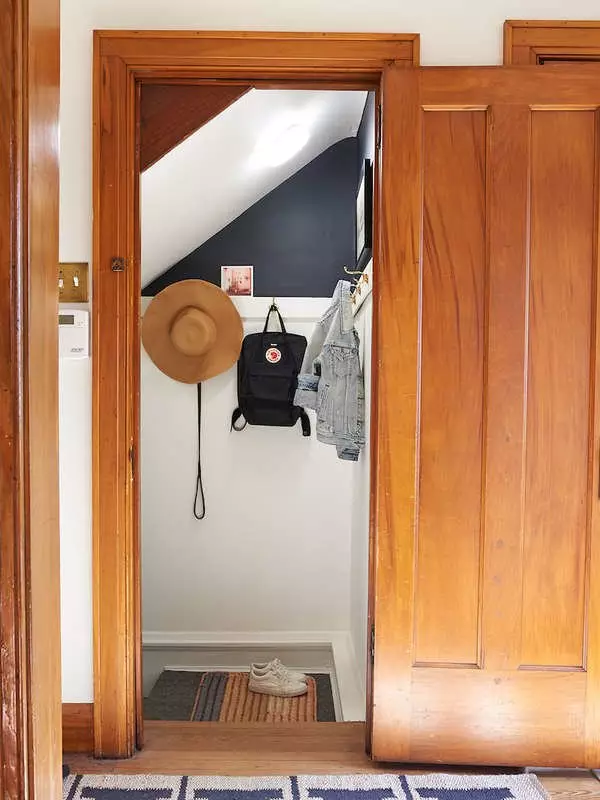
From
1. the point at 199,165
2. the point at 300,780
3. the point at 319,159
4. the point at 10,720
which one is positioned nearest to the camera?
the point at 10,720

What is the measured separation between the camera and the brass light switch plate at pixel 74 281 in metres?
1.94

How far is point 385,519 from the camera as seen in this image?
1912 mm

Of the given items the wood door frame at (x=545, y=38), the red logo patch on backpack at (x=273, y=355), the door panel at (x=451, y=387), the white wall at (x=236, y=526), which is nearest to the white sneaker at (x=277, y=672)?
the white wall at (x=236, y=526)

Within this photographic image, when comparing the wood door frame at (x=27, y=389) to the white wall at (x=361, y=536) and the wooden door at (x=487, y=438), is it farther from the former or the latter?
the white wall at (x=361, y=536)

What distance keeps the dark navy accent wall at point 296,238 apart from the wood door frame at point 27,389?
8.42 feet

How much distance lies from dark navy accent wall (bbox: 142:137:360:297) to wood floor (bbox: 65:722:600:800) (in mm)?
2101

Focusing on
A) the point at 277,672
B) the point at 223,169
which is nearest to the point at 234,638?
the point at 277,672

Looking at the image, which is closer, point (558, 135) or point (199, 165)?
point (558, 135)

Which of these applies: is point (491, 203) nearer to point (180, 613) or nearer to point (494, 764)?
point (494, 764)

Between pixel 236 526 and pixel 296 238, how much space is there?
157 centimetres

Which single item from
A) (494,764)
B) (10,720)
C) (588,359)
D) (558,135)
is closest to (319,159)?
(558,135)

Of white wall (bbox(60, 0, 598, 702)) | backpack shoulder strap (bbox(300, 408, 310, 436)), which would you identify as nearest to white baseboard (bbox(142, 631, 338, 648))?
backpack shoulder strap (bbox(300, 408, 310, 436))

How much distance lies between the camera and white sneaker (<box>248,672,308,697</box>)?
9.89ft

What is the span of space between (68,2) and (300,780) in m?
2.30
